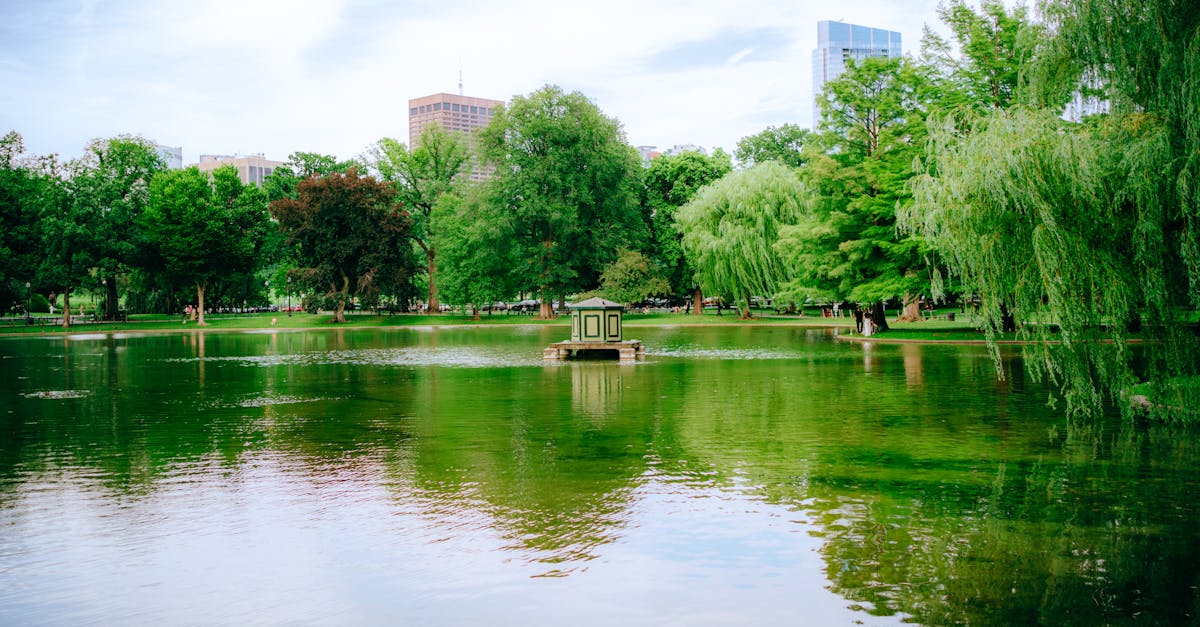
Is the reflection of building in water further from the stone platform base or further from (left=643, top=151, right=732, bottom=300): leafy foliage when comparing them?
(left=643, top=151, right=732, bottom=300): leafy foliage

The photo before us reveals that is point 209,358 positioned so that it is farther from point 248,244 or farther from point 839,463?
point 248,244

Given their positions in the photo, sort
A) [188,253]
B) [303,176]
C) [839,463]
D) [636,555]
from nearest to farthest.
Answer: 1. [636,555]
2. [839,463]
3. [188,253]
4. [303,176]

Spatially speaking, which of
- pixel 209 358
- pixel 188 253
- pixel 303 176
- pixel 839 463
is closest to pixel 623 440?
pixel 839 463

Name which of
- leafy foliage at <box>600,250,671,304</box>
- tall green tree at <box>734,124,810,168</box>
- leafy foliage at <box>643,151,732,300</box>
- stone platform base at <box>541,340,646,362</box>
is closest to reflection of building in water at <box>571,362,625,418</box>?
stone platform base at <box>541,340,646,362</box>

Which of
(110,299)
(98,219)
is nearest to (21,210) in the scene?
(98,219)

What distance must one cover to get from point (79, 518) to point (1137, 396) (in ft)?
54.1

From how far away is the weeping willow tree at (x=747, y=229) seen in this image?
55.2 metres

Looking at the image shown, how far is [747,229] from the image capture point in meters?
55.4

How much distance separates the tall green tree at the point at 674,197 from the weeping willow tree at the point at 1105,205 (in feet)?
184

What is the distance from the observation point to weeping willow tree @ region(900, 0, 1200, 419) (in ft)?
41.6

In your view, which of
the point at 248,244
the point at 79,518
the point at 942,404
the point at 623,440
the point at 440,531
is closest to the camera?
the point at 440,531

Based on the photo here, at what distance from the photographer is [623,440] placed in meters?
13.2

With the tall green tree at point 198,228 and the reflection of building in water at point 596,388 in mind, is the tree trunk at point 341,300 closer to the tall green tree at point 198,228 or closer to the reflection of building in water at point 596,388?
the tall green tree at point 198,228

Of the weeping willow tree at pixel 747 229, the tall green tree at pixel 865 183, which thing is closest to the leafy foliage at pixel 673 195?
the weeping willow tree at pixel 747 229
